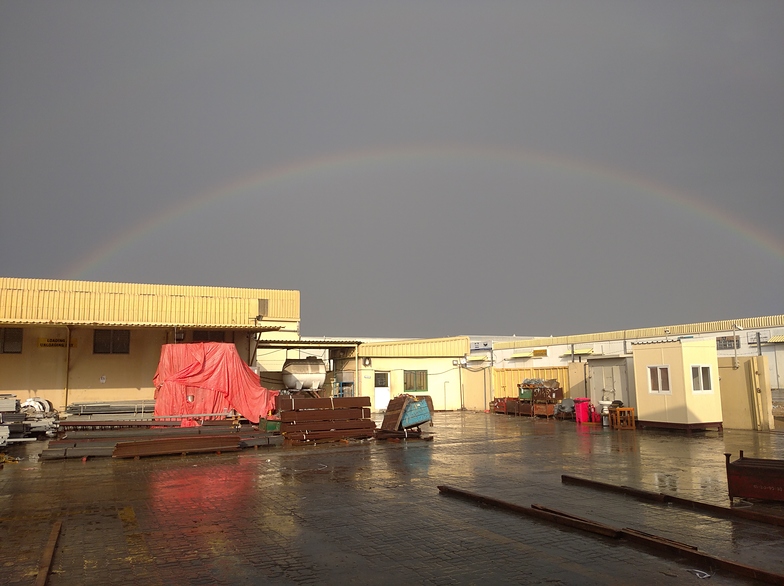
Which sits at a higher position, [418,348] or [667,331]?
[667,331]

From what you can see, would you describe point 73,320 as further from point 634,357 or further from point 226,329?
point 634,357

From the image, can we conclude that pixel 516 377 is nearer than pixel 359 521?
No

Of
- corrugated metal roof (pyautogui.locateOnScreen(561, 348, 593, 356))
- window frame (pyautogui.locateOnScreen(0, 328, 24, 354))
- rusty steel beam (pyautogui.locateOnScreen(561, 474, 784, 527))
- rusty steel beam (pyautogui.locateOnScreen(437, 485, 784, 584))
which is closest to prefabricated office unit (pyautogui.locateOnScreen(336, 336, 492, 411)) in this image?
corrugated metal roof (pyautogui.locateOnScreen(561, 348, 593, 356))

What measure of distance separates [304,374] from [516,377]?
1377 cm

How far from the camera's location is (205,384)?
82.3 ft

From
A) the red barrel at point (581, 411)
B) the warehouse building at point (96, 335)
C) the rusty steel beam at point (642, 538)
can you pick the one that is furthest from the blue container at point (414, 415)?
the rusty steel beam at point (642, 538)

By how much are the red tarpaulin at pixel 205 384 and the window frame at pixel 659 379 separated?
15.3 meters

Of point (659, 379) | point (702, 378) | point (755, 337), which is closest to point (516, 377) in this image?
point (659, 379)

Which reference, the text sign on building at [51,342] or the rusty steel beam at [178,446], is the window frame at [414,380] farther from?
the rusty steel beam at [178,446]

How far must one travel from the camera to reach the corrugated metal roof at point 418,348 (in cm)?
3550

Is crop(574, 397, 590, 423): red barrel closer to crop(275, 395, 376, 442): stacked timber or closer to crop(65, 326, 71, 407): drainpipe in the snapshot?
crop(275, 395, 376, 442): stacked timber

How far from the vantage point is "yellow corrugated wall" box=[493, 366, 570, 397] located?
3384cm

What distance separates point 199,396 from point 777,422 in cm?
2454

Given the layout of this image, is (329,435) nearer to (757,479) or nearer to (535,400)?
(757,479)
